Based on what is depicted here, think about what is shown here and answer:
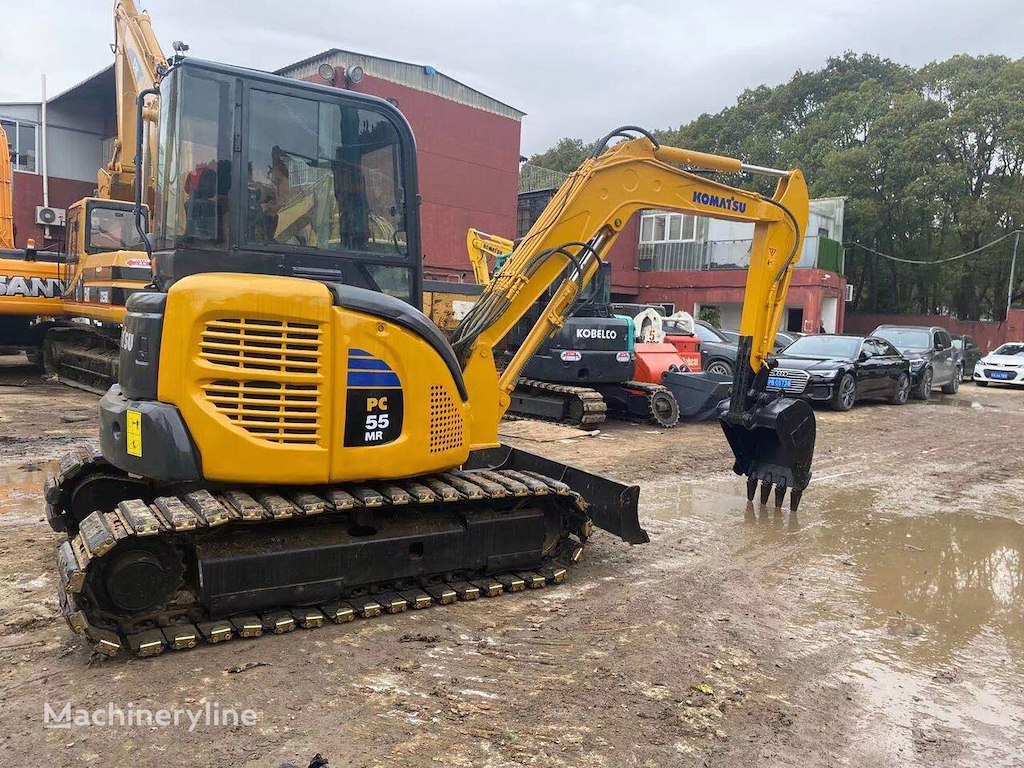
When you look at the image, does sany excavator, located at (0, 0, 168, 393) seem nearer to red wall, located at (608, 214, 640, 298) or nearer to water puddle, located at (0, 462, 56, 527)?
water puddle, located at (0, 462, 56, 527)

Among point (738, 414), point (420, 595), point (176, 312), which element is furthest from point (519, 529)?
point (738, 414)

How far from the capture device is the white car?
66.9ft

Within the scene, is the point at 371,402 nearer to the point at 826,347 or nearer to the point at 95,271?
the point at 95,271

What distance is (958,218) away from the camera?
32.5 metres

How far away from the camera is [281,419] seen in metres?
3.82

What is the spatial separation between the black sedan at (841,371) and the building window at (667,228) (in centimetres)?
1878

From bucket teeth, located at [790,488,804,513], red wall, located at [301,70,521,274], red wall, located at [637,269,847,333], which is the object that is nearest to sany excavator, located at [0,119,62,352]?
bucket teeth, located at [790,488,804,513]

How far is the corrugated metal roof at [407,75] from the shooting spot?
22469 millimetres

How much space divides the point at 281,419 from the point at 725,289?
30.8 meters

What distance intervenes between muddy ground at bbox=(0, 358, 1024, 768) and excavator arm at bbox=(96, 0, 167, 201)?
28.7 feet

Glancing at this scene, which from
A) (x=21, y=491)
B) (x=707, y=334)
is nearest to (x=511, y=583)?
(x=21, y=491)

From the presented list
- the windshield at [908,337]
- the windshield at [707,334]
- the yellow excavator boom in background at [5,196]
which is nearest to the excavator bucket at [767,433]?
the windshield at [707,334]

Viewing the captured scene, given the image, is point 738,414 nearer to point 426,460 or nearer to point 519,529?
point 519,529

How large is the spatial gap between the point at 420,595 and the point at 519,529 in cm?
73
